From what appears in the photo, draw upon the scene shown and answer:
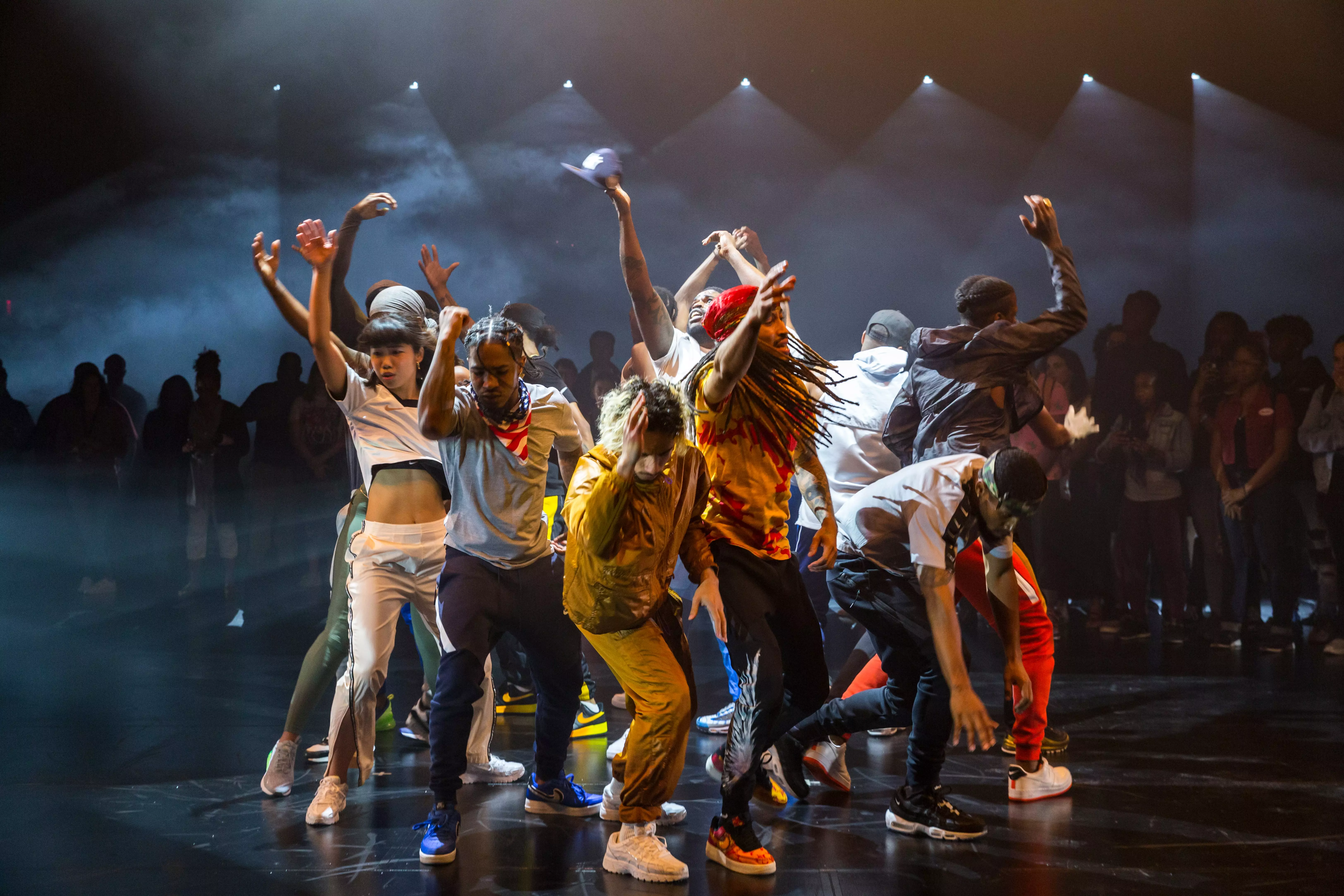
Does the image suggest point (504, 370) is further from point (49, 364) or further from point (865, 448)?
point (49, 364)

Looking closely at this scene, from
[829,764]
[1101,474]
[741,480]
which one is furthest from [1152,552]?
[741,480]

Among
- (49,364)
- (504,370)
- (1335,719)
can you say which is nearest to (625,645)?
(504,370)

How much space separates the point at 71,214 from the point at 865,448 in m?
6.96

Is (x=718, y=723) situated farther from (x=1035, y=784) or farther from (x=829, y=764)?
(x=1035, y=784)

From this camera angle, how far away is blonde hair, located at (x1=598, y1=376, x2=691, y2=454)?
2.39 m

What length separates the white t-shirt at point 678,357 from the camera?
4098mm

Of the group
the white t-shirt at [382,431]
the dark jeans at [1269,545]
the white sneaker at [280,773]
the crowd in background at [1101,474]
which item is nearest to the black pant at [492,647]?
the white t-shirt at [382,431]

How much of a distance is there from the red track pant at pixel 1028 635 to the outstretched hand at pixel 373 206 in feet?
8.21

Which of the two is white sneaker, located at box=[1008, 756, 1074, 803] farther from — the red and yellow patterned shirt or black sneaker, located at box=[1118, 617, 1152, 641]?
black sneaker, located at box=[1118, 617, 1152, 641]

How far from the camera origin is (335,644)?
3447mm

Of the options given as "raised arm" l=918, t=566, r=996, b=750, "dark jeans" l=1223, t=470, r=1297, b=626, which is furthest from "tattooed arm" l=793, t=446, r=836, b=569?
"dark jeans" l=1223, t=470, r=1297, b=626

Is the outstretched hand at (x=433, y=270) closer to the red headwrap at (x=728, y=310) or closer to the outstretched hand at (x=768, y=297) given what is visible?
the red headwrap at (x=728, y=310)

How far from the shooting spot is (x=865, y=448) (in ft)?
14.1

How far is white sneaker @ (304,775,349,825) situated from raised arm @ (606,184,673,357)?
6.80 feet
